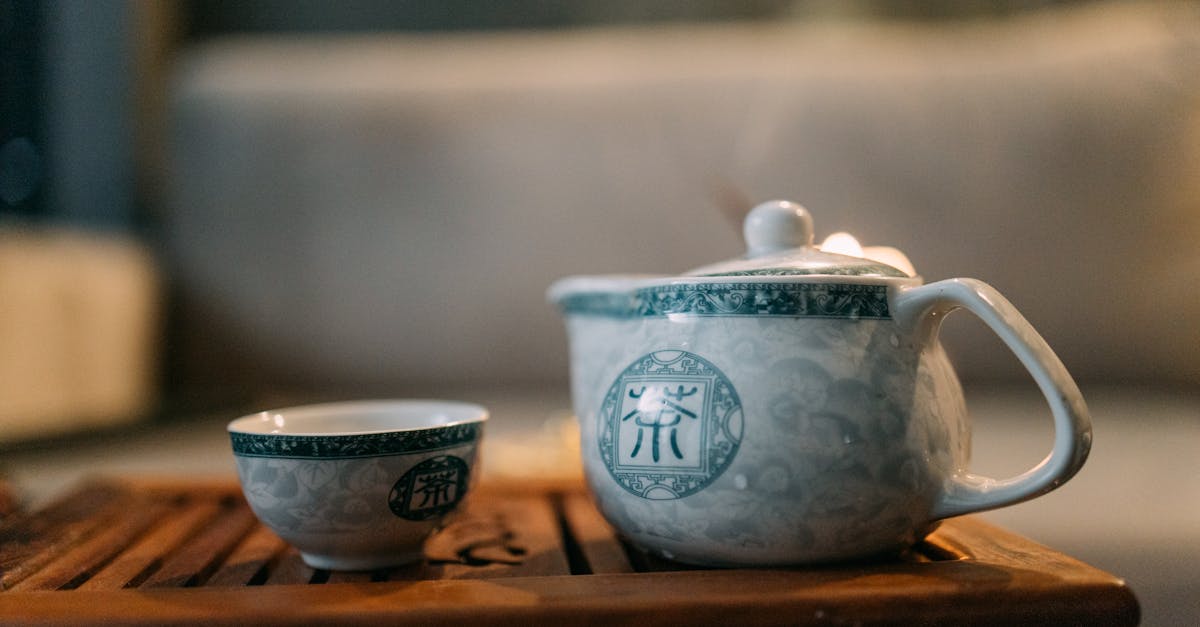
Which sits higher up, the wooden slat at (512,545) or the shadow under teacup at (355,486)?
the shadow under teacup at (355,486)

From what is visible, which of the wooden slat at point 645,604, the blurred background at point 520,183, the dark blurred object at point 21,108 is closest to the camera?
the wooden slat at point 645,604

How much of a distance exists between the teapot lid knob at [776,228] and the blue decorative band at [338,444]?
0.66 feet

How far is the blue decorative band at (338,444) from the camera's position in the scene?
42 centimetres

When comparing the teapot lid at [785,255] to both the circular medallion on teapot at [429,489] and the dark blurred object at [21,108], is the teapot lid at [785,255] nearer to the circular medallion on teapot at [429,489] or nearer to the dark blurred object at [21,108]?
the circular medallion on teapot at [429,489]

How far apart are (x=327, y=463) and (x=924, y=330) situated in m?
0.31

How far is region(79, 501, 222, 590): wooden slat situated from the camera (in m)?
0.42

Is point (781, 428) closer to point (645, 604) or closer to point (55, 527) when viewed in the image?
point (645, 604)

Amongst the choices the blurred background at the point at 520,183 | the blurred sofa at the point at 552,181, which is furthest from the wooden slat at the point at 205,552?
the blurred sofa at the point at 552,181

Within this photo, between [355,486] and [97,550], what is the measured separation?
0.18m

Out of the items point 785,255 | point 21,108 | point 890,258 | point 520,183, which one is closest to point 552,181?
point 520,183

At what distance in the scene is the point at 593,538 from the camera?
52cm

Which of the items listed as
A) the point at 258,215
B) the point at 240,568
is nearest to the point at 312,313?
the point at 258,215

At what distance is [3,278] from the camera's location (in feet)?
3.80

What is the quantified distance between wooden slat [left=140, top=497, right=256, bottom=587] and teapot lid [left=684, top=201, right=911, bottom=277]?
31cm
